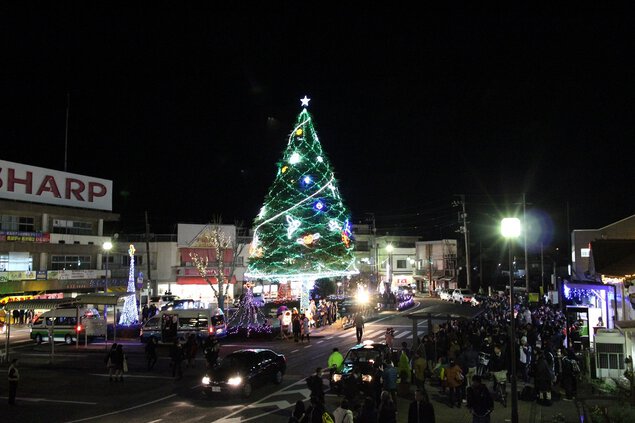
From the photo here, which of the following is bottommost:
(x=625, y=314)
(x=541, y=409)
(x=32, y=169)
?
(x=541, y=409)

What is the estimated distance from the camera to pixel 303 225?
134 feet

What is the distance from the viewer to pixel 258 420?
14.6 meters

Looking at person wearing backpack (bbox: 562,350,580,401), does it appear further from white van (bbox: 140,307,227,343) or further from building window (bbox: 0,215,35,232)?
building window (bbox: 0,215,35,232)

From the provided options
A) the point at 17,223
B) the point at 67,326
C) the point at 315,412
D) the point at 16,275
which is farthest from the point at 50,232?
the point at 315,412

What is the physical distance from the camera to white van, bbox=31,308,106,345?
102ft

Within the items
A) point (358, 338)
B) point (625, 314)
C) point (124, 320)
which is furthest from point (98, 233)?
point (625, 314)

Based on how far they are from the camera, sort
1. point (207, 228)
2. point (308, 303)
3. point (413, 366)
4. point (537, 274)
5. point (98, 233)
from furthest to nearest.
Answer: point (537, 274) → point (207, 228) → point (98, 233) → point (308, 303) → point (413, 366)

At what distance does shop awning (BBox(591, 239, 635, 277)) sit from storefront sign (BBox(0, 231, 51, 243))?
144 ft

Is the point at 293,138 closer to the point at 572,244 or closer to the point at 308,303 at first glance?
the point at 308,303

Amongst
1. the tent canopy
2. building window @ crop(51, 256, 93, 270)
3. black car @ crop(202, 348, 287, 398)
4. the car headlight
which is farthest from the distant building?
the car headlight

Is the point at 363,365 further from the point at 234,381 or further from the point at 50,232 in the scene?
the point at 50,232

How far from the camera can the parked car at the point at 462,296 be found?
2177 inches

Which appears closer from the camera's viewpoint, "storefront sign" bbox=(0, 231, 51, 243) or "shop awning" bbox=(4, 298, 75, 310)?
"shop awning" bbox=(4, 298, 75, 310)

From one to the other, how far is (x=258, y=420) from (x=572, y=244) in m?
42.0
